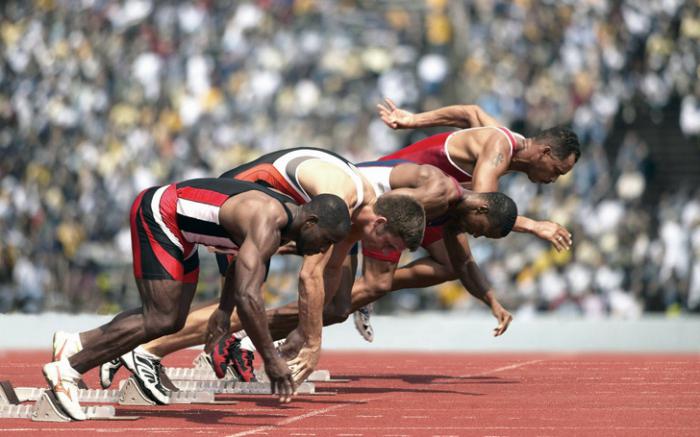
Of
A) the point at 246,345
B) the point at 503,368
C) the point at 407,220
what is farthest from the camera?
the point at 503,368

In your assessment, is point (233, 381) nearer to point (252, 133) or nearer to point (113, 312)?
point (113, 312)

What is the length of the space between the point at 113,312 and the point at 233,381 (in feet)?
26.3

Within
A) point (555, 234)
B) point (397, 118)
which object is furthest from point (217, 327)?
point (397, 118)

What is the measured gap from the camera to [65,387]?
7.44 m

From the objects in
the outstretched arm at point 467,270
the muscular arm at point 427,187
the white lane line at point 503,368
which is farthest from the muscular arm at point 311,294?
the white lane line at point 503,368

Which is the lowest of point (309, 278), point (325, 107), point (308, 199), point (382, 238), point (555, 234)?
point (309, 278)

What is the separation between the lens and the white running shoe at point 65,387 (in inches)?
291

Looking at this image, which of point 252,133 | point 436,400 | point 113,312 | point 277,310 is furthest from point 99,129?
point 436,400

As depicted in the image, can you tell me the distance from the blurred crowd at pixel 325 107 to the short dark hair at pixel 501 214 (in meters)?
7.72

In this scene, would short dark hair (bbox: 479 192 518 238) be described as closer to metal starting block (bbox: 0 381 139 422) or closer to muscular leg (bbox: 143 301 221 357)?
muscular leg (bbox: 143 301 221 357)

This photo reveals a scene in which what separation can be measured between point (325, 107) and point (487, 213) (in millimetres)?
11305

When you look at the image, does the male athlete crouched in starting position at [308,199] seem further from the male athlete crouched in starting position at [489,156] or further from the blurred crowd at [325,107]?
the blurred crowd at [325,107]

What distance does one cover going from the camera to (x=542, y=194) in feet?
59.0

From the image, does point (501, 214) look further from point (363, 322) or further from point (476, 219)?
point (363, 322)
